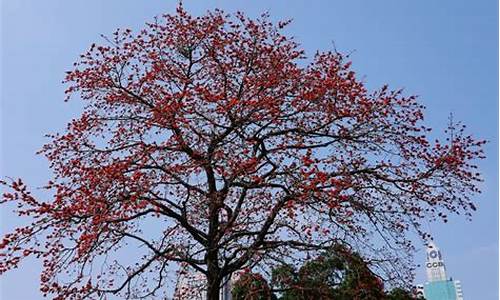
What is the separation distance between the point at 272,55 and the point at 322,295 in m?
2.55

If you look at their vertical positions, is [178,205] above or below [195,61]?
below

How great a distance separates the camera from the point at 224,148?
18.1 feet

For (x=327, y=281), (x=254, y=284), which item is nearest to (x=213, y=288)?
(x=254, y=284)

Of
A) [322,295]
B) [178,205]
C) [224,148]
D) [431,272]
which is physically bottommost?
[322,295]

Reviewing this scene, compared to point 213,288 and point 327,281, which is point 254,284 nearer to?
point 213,288

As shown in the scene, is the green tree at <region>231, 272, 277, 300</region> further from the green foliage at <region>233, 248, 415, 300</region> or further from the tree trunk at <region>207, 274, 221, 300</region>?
the tree trunk at <region>207, 274, 221, 300</region>

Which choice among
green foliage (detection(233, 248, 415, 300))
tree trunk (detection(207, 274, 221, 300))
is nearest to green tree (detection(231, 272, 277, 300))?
green foliage (detection(233, 248, 415, 300))

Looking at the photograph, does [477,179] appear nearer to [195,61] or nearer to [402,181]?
[402,181]

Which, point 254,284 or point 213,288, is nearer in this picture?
point 213,288

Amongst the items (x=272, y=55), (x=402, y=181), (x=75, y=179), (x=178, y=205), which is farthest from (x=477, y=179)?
(x=75, y=179)

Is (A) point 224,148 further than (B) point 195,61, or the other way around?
(B) point 195,61

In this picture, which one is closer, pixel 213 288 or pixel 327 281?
pixel 213 288

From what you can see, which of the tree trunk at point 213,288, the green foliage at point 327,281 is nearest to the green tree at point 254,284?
the green foliage at point 327,281

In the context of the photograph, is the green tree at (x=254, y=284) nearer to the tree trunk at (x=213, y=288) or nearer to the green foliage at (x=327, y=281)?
the green foliage at (x=327, y=281)
